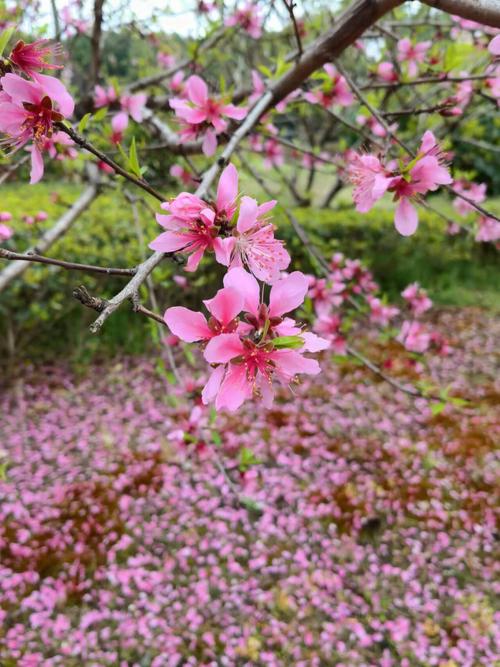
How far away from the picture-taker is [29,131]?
863mm

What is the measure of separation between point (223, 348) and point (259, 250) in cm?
21

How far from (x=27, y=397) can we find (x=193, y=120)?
11.7 ft

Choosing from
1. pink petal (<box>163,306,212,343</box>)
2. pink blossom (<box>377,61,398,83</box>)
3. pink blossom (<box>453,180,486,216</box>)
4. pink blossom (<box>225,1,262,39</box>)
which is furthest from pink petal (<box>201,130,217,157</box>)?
pink blossom (<box>225,1,262,39</box>)

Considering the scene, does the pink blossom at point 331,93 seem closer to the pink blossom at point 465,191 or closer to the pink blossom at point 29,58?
the pink blossom at point 465,191

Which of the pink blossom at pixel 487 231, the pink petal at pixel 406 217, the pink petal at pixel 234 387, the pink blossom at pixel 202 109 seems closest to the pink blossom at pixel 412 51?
the pink blossom at pixel 487 231

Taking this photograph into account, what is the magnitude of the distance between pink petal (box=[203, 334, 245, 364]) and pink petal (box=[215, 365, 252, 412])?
26 mm

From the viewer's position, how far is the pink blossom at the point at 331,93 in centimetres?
175

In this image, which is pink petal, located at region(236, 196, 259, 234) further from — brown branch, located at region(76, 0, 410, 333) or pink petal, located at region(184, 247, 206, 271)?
brown branch, located at region(76, 0, 410, 333)

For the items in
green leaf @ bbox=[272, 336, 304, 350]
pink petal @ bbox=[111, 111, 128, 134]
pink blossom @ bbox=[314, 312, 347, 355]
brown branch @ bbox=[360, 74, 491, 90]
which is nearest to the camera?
green leaf @ bbox=[272, 336, 304, 350]

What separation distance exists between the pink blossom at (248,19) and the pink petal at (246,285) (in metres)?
2.50

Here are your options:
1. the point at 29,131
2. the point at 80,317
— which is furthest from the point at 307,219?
the point at 29,131

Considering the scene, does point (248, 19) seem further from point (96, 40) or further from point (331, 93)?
point (331, 93)

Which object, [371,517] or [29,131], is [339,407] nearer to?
[371,517]

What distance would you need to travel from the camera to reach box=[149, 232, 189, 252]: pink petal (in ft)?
2.59
